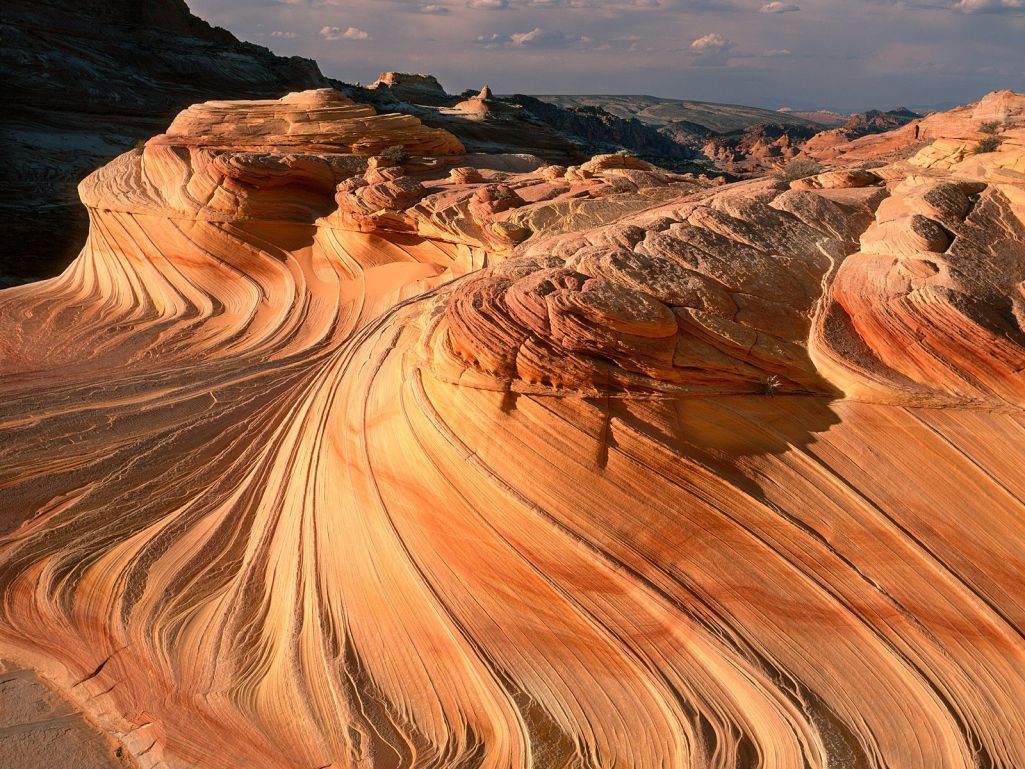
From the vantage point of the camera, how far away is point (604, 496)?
595 cm

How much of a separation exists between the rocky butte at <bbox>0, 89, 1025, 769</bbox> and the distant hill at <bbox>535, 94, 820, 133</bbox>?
13965 cm

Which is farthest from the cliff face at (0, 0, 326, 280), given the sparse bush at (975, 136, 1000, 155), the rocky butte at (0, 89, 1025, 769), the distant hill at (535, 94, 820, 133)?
the distant hill at (535, 94, 820, 133)

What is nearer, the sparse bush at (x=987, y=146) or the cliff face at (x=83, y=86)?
the sparse bush at (x=987, y=146)

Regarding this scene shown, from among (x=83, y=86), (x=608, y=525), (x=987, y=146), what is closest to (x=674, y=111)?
(x=83, y=86)

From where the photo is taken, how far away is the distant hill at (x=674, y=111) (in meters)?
143

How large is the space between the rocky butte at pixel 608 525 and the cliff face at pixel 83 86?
14372 mm

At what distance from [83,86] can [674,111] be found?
14923cm

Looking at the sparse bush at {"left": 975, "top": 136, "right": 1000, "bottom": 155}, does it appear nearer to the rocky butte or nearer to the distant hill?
the rocky butte

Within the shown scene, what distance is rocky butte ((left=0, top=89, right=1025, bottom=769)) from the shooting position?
543cm

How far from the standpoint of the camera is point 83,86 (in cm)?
3155

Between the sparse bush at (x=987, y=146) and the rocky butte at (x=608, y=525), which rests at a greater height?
the sparse bush at (x=987, y=146)

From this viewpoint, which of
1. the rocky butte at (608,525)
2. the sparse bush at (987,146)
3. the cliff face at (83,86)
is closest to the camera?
the rocky butte at (608,525)

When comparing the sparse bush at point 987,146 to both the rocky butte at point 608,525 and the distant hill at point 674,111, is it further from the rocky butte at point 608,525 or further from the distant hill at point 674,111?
the distant hill at point 674,111

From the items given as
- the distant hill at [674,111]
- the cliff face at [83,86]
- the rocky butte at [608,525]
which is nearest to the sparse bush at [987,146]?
the rocky butte at [608,525]
